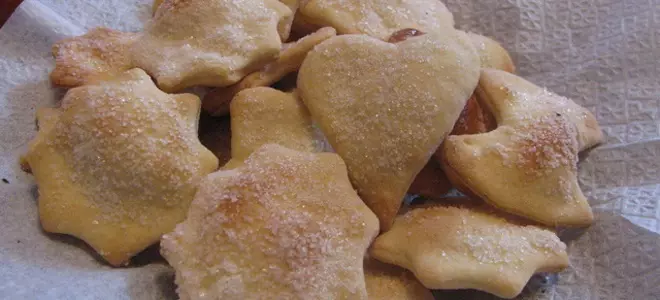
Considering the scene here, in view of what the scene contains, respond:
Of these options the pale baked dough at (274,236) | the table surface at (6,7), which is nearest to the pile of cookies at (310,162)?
the pale baked dough at (274,236)

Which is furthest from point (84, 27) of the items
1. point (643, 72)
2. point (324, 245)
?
point (643, 72)

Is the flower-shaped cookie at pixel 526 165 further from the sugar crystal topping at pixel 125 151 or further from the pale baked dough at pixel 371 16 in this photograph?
the sugar crystal topping at pixel 125 151

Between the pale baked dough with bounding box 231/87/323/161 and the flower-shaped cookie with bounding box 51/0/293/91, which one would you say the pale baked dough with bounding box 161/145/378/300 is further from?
the flower-shaped cookie with bounding box 51/0/293/91

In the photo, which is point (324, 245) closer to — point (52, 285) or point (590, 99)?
point (52, 285)

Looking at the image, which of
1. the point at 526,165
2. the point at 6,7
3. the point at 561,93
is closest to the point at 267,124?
the point at 526,165

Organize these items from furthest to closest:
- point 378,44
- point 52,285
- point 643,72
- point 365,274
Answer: point 643,72
point 378,44
point 365,274
point 52,285

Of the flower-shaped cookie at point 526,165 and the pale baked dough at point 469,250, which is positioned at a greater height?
the flower-shaped cookie at point 526,165

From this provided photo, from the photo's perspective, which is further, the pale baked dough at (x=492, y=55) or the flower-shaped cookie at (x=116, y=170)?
the pale baked dough at (x=492, y=55)

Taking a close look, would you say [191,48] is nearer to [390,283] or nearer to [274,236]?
[274,236]

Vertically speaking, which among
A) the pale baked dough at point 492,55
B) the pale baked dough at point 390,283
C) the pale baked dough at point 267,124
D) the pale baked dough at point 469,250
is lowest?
the pale baked dough at point 390,283
